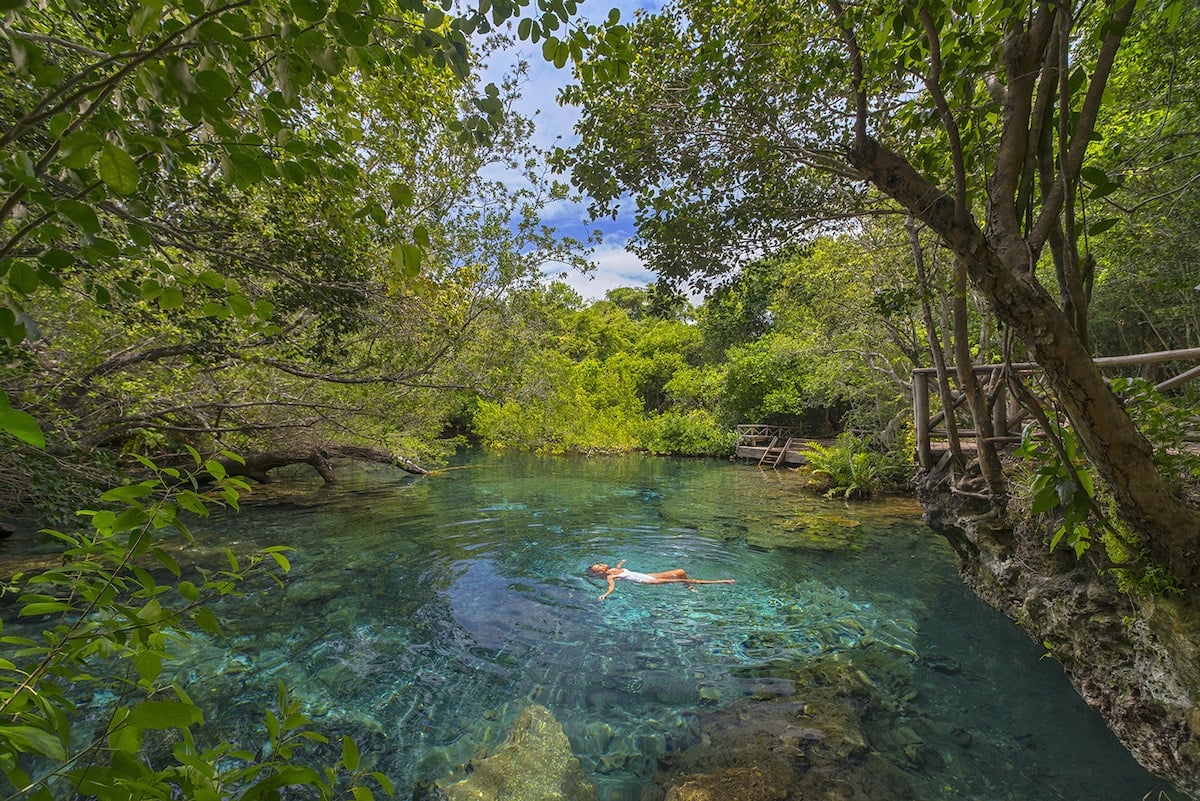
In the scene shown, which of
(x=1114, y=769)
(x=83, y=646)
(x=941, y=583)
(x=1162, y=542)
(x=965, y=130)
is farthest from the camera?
(x=941, y=583)

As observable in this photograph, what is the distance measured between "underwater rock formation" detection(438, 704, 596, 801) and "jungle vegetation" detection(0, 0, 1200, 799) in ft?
2.26

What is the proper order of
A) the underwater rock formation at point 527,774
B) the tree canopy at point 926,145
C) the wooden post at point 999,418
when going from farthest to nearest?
the wooden post at point 999,418
the underwater rock formation at point 527,774
the tree canopy at point 926,145

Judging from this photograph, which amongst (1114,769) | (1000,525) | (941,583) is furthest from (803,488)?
(1114,769)

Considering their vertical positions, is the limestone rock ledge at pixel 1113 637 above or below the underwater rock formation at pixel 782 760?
above

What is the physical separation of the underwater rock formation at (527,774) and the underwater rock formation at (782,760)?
0.51 m

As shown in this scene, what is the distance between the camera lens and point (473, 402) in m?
26.8

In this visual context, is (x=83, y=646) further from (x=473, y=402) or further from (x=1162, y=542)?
(x=473, y=402)

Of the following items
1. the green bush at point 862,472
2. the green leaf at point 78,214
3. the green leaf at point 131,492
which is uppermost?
the green leaf at point 78,214

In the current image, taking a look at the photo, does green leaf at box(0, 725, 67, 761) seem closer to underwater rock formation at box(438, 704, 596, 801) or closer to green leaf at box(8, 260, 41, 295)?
green leaf at box(8, 260, 41, 295)

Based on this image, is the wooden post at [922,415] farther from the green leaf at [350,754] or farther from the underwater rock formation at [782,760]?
the green leaf at [350,754]

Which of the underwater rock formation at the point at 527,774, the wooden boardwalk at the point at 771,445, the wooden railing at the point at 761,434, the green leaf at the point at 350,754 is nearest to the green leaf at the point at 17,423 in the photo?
the green leaf at the point at 350,754

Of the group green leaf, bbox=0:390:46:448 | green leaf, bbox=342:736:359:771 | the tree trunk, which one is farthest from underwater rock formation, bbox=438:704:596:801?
the tree trunk

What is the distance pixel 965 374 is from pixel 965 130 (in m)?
2.30

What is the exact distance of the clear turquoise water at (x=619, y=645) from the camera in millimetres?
3486
